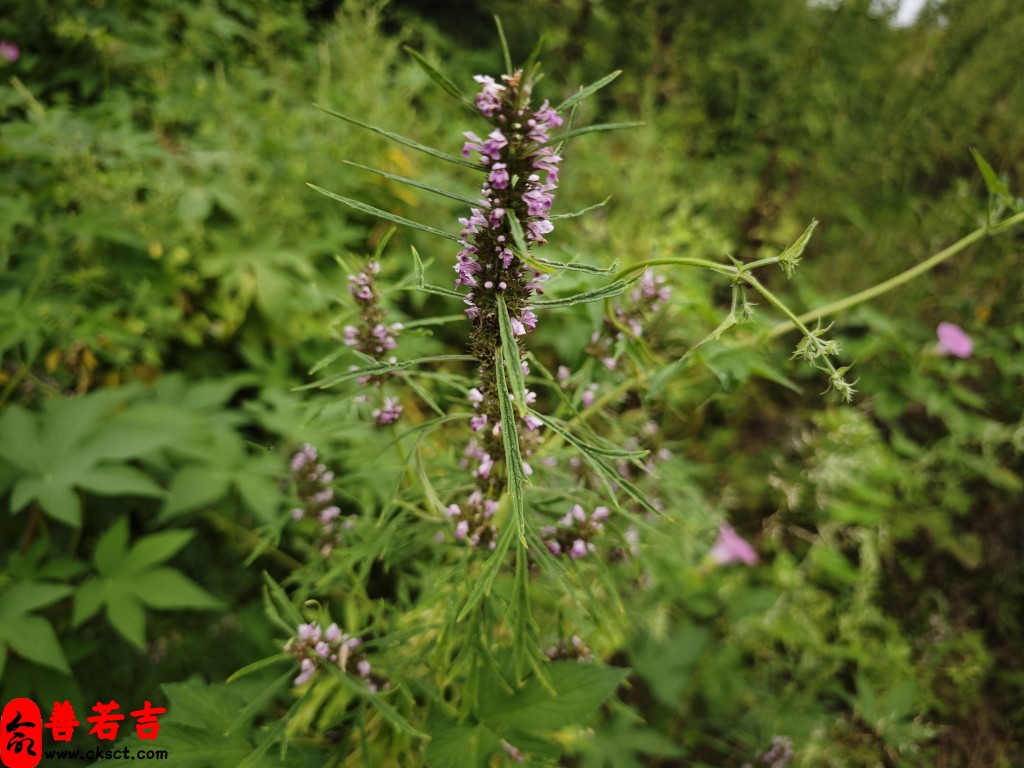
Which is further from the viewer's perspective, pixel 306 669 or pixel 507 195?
pixel 306 669

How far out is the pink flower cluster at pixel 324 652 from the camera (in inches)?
39.4

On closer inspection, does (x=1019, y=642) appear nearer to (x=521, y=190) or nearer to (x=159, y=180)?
(x=521, y=190)

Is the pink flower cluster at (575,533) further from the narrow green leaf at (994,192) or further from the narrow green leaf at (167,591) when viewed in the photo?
the narrow green leaf at (167,591)

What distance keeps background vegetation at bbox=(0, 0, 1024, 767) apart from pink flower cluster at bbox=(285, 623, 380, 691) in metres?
0.08

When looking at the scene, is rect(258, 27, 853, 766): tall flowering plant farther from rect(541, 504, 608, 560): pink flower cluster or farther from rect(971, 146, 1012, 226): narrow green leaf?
rect(971, 146, 1012, 226): narrow green leaf

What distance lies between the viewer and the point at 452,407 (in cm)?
228

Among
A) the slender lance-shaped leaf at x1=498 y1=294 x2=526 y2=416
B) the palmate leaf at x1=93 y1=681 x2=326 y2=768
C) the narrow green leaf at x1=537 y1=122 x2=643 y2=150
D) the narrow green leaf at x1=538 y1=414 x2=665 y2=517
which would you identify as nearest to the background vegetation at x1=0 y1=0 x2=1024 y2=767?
the palmate leaf at x1=93 y1=681 x2=326 y2=768

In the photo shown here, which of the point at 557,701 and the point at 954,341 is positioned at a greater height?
the point at 954,341

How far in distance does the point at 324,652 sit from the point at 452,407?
1323 millimetres

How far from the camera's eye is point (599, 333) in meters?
1.28

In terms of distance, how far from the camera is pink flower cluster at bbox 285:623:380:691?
100 centimetres

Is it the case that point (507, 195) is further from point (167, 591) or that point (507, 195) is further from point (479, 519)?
point (167, 591)

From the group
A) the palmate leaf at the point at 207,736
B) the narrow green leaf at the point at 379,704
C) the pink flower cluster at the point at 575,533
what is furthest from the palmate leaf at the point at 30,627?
the pink flower cluster at the point at 575,533

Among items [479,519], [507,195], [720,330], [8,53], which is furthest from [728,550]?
[8,53]
